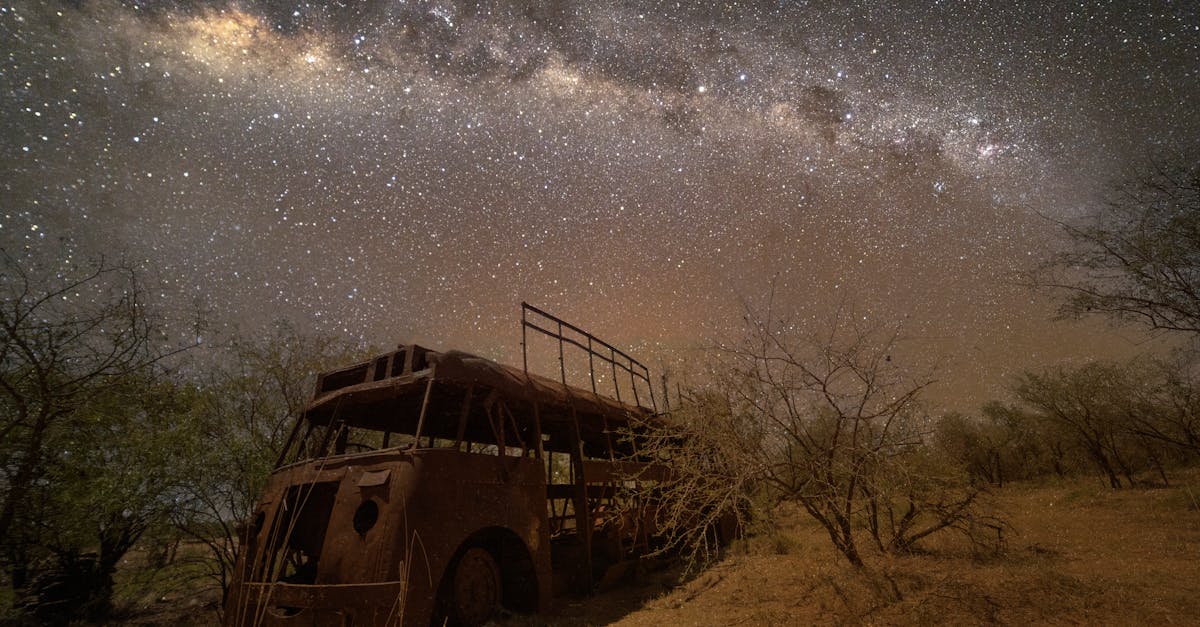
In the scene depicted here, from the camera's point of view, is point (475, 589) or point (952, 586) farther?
point (475, 589)

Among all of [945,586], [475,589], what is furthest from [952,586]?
[475,589]

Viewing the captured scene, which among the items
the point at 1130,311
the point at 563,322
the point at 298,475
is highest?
the point at 563,322

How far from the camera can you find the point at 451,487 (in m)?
6.18

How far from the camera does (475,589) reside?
6723mm

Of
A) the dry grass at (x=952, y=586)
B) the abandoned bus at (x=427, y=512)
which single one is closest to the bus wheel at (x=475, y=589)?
the abandoned bus at (x=427, y=512)

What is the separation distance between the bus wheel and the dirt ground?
0.39 metres

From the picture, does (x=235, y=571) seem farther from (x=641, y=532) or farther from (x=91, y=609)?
(x=91, y=609)

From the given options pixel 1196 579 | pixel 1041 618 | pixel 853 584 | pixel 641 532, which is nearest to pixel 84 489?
pixel 641 532

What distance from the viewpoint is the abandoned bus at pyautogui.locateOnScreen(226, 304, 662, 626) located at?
5.54 m

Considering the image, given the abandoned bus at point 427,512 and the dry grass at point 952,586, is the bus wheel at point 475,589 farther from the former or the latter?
the dry grass at point 952,586

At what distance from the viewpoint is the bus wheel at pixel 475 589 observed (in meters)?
6.46

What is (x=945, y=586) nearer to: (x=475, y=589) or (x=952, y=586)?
(x=952, y=586)

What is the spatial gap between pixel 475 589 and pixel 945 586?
19.0 ft

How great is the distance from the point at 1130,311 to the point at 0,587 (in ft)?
71.0
